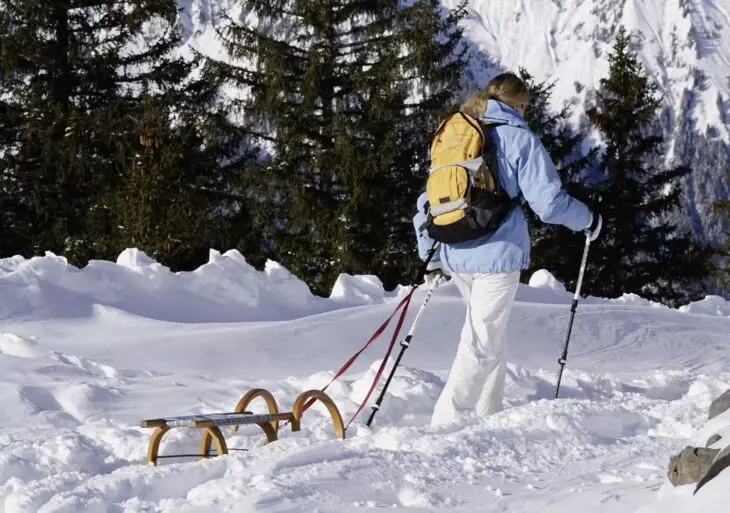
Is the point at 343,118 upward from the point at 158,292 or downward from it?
upward

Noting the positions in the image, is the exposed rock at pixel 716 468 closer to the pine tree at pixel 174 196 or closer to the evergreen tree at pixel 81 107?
the pine tree at pixel 174 196

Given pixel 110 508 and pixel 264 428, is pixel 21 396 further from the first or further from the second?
pixel 110 508

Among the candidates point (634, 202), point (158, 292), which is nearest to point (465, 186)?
point (158, 292)

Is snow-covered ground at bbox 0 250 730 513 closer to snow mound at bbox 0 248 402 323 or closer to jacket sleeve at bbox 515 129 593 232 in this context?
snow mound at bbox 0 248 402 323

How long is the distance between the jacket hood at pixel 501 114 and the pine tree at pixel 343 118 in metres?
14.8

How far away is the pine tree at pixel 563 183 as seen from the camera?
25.5 m

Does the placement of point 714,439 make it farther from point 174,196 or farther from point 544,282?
point 174,196

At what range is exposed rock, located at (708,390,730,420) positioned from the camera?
16.8 feet

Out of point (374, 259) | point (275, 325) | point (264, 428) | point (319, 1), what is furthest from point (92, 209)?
point (264, 428)

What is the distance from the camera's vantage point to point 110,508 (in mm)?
3795

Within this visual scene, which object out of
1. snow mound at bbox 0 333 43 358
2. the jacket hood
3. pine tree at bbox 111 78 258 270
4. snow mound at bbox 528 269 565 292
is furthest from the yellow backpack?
pine tree at bbox 111 78 258 270

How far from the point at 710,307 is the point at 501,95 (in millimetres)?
9007

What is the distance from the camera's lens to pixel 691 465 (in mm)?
3479

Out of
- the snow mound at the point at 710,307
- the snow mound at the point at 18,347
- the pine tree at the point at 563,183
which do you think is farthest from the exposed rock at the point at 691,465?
the pine tree at the point at 563,183
